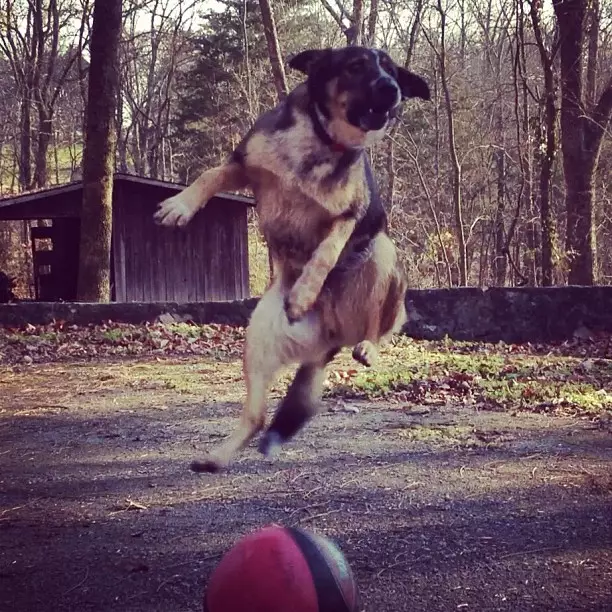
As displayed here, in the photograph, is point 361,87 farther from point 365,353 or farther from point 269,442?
point 269,442

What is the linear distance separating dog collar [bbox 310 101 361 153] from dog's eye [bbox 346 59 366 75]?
3.9 inches

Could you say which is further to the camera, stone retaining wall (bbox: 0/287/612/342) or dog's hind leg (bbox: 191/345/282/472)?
stone retaining wall (bbox: 0/287/612/342)

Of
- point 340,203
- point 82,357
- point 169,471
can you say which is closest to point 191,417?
point 169,471

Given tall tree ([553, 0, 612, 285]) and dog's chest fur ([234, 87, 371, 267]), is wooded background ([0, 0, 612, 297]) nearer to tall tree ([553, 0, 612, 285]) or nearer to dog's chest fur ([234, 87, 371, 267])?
tall tree ([553, 0, 612, 285])

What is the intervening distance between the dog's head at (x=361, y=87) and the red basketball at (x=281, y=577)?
1183 mm

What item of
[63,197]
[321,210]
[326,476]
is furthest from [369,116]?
[63,197]

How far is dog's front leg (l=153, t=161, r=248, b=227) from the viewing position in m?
1.76

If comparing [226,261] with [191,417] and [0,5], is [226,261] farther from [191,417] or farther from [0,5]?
[0,5]

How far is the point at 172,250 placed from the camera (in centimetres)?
482

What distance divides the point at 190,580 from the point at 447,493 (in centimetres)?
214

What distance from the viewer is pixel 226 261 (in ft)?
15.9

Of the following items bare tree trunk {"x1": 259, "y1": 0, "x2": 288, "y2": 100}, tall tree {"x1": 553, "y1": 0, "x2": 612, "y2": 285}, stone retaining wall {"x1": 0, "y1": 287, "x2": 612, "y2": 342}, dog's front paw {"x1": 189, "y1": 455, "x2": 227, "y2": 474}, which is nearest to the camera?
dog's front paw {"x1": 189, "y1": 455, "x2": 227, "y2": 474}

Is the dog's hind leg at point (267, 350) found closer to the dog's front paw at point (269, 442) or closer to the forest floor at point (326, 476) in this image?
the dog's front paw at point (269, 442)

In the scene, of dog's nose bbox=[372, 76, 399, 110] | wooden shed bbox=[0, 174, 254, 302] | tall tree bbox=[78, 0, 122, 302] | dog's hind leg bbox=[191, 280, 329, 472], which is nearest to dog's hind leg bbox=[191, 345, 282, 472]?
dog's hind leg bbox=[191, 280, 329, 472]
